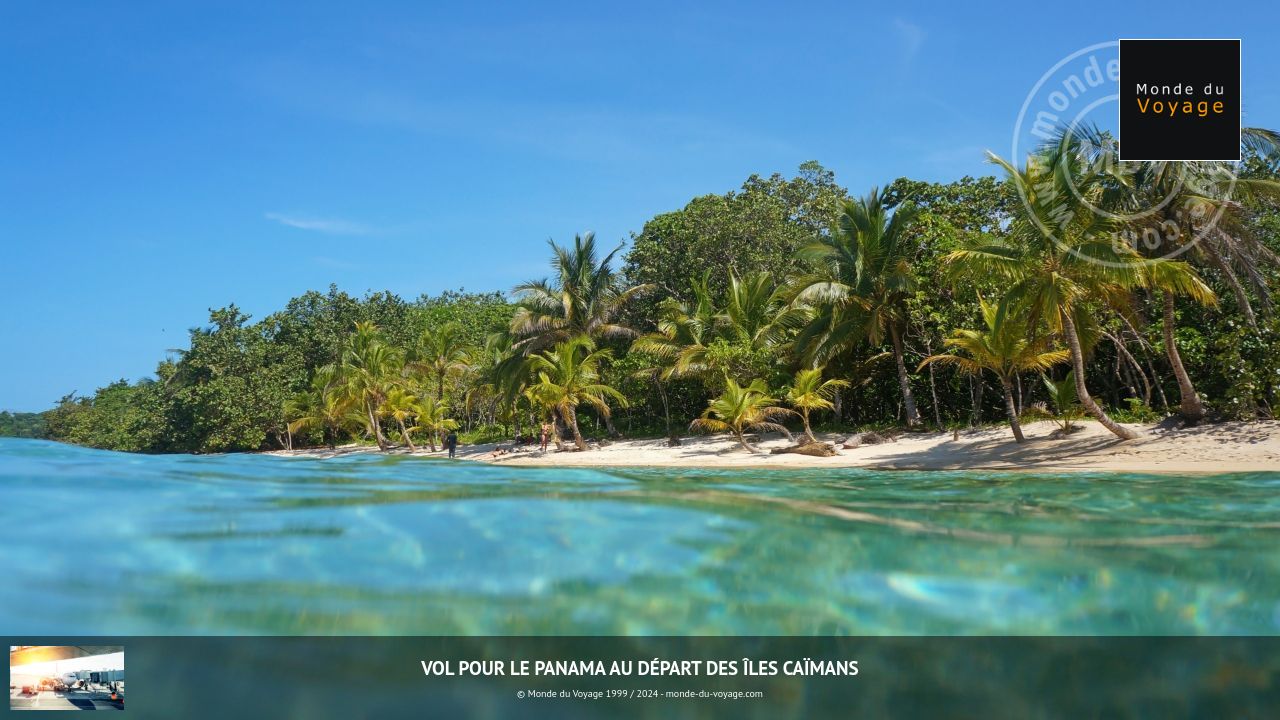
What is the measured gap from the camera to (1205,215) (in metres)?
15.6

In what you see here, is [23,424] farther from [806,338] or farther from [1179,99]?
[1179,99]

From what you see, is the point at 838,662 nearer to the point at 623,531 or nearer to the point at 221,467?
the point at 623,531

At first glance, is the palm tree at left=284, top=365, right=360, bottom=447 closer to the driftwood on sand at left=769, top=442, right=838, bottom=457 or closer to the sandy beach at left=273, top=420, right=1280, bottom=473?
the sandy beach at left=273, top=420, right=1280, bottom=473

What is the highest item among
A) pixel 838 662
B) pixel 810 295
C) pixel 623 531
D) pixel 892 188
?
pixel 892 188

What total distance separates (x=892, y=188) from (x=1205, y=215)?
1507 centimetres

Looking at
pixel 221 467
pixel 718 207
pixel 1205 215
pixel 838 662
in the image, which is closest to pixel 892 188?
pixel 718 207

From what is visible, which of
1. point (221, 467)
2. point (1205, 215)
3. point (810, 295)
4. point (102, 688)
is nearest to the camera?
point (102, 688)

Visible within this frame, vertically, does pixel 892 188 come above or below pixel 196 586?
above

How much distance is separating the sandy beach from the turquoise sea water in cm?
906

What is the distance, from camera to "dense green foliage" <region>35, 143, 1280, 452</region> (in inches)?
655

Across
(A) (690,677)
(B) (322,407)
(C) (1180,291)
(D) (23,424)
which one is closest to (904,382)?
(C) (1180,291)

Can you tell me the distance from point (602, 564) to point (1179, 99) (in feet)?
50.1

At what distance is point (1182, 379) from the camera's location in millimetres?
16984

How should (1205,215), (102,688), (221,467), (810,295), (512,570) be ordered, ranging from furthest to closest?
(810,295) < (1205,215) < (221,467) < (512,570) < (102,688)
